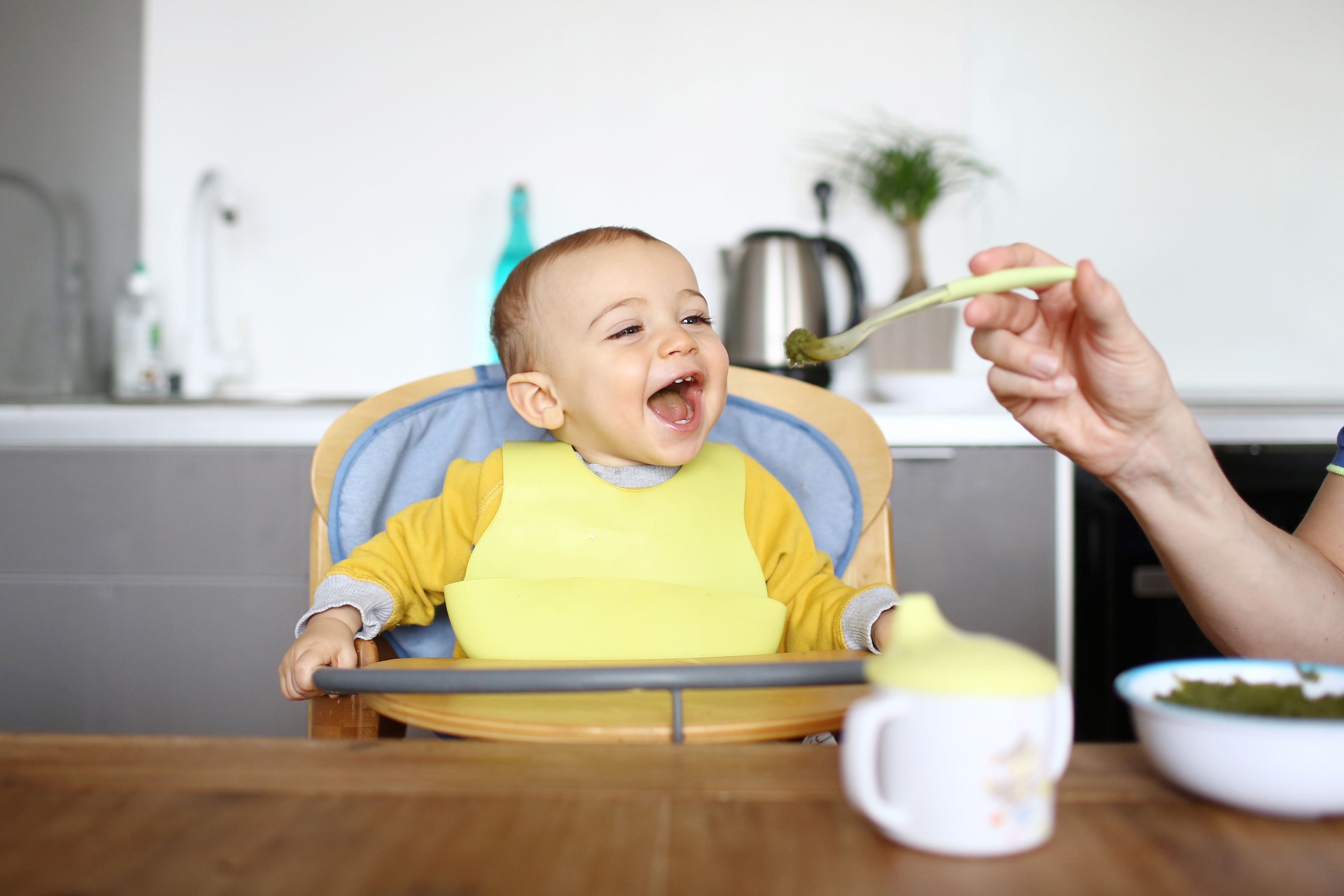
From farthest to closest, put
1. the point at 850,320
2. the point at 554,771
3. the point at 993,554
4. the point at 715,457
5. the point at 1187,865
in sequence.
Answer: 1. the point at 850,320
2. the point at 993,554
3. the point at 715,457
4. the point at 554,771
5. the point at 1187,865

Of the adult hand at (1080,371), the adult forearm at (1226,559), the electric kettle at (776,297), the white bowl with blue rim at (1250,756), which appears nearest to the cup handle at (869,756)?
the white bowl with blue rim at (1250,756)

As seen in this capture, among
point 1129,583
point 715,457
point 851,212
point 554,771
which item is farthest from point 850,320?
point 554,771

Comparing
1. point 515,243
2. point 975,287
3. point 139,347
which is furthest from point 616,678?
point 139,347

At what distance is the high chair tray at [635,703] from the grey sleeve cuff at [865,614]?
131 mm

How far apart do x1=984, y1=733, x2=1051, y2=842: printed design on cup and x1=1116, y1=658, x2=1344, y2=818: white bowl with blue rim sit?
0.09m

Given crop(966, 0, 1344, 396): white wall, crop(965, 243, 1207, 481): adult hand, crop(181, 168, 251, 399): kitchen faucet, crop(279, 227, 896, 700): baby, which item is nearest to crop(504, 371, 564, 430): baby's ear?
crop(279, 227, 896, 700): baby

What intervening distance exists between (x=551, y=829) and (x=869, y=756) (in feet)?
0.49

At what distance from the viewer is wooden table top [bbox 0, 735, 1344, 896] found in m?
0.40

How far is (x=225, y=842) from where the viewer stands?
44 centimetres

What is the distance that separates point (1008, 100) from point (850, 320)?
0.64 m

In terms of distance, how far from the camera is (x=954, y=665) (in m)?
0.41

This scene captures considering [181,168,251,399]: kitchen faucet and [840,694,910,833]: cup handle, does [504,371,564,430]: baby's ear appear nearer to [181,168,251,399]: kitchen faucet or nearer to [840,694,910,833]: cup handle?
[840,694,910,833]: cup handle

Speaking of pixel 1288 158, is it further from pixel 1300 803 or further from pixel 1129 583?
pixel 1300 803

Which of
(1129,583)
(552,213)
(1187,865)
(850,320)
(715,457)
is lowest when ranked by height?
(1129,583)
